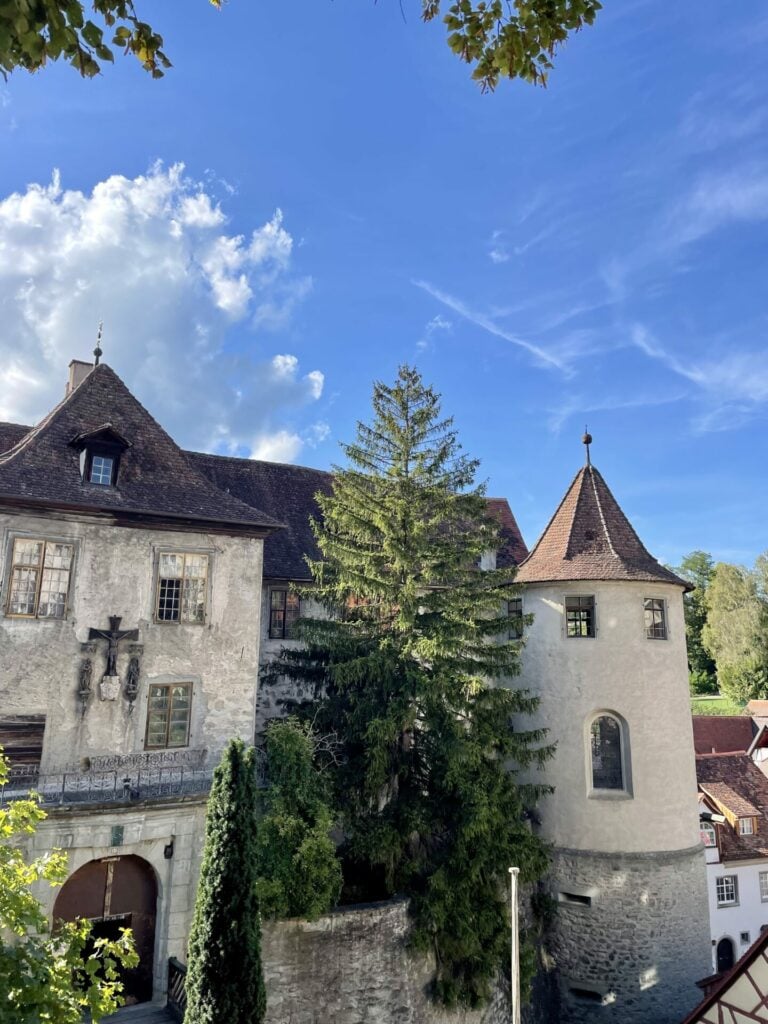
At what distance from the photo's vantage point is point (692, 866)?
775 inches

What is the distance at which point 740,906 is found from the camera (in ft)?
85.9

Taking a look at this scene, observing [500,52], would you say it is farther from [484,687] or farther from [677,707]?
[677,707]

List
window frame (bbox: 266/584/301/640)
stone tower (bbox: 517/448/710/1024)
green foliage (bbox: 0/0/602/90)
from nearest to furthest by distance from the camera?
green foliage (bbox: 0/0/602/90) → stone tower (bbox: 517/448/710/1024) → window frame (bbox: 266/584/301/640)

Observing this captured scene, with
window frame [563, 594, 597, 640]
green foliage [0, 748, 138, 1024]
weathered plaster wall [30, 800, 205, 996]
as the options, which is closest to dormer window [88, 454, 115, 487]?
weathered plaster wall [30, 800, 205, 996]

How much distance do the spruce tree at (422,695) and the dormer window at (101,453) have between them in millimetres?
5170

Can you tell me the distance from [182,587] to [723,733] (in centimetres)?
3440

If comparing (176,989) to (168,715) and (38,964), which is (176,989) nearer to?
(168,715)

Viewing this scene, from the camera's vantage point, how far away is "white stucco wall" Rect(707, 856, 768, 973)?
84.7ft

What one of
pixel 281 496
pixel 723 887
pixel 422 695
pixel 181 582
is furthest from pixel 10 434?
pixel 723 887

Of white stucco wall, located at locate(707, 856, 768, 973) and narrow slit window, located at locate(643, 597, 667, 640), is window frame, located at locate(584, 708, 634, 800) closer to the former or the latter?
narrow slit window, located at locate(643, 597, 667, 640)

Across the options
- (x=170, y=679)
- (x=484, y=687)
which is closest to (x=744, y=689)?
(x=484, y=687)

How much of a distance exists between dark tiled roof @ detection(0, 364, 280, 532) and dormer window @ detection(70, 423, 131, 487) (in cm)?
16

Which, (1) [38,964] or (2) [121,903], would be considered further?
(2) [121,903]

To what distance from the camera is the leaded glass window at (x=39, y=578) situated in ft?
49.2
